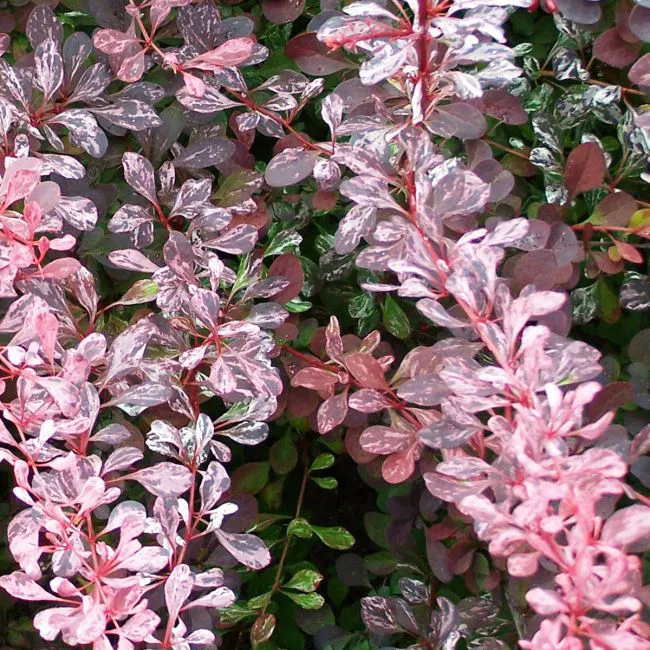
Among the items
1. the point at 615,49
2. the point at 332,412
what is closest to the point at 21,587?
the point at 332,412

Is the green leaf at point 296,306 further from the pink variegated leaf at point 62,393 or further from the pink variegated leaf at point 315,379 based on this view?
the pink variegated leaf at point 62,393

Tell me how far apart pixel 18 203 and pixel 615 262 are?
0.62 metres

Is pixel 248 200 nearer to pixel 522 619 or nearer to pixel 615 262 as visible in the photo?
pixel 615 262

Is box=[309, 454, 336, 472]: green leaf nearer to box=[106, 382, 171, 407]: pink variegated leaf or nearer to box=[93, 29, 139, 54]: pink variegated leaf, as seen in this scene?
box=[106, 382, 171, 407]: pink variegated leaf

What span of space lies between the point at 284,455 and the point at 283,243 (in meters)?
0.23

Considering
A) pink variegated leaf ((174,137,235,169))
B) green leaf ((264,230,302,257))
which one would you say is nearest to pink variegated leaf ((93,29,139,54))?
pink variegated leaf ((174,137,235,169))

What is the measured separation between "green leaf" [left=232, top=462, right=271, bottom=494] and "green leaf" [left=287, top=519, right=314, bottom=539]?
0.05m

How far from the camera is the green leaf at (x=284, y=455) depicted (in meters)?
0.94

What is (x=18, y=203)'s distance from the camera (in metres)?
0.91

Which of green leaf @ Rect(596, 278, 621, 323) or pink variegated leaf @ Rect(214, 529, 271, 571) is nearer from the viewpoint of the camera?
pink variegated leaf @ Rect(214, 529, 271, 571)

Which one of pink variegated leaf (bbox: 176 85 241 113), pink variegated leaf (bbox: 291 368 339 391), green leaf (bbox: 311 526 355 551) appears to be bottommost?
green leaf (bbox: 311 526 355 551)

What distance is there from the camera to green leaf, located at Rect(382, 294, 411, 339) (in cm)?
87

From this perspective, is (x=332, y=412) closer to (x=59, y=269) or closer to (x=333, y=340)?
(x=333, y=340)

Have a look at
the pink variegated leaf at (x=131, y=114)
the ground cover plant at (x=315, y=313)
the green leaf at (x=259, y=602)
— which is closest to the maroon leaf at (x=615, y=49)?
the ground cover plant at (x=315, y=313)
